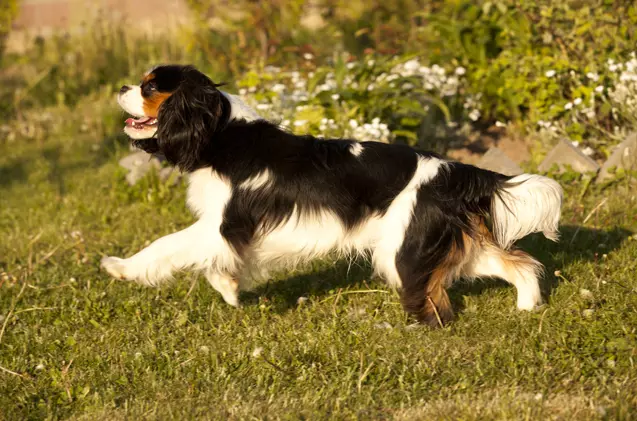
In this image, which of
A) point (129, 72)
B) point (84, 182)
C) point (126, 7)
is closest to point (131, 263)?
point (84, 182)

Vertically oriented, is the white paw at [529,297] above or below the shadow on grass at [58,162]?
above

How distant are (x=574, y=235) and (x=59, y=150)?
5.75 meters

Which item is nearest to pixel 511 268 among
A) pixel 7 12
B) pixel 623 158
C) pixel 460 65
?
pixel 623 158

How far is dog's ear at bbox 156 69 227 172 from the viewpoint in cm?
406

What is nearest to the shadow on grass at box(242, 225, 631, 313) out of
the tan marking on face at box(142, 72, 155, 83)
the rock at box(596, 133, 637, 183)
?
the rock at box(596, 133, 637, 183)

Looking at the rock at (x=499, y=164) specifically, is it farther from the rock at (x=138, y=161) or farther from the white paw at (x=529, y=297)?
the rock at (x=138, y=161)

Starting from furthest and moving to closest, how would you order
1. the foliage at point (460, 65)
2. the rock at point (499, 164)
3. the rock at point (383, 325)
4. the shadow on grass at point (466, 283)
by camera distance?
the foliage at point (460, 65) → the rock at point (499, 164) → the shadow on grass at point (466, 283) → the rock at point (383, 325)

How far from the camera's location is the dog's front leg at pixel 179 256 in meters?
4.16

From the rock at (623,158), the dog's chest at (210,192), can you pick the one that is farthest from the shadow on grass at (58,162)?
the rock at (623,158)

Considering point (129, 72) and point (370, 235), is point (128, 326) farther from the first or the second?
point (129, 72)

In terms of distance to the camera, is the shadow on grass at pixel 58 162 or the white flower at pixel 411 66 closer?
the white flower at pixel 411 66

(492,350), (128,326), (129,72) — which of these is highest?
(492,350)

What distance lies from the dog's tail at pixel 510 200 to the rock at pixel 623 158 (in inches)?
91.7

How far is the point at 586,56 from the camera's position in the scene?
273 inches
